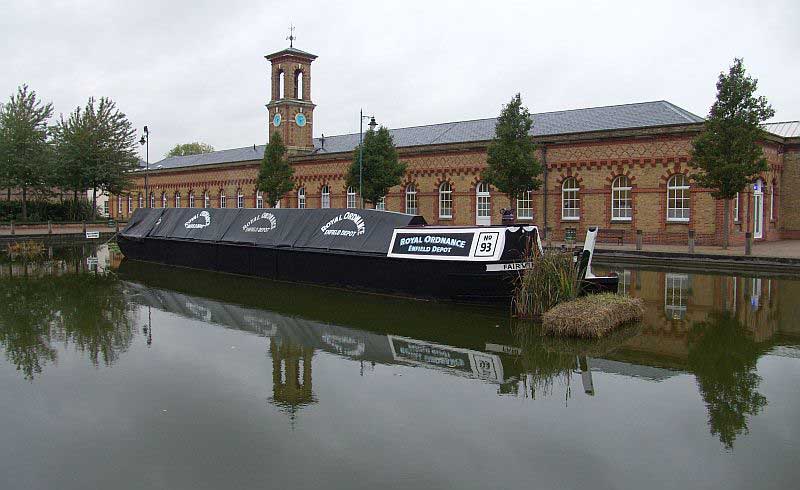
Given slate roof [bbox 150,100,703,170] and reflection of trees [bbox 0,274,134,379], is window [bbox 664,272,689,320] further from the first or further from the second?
slate roof [bbox 150,100,703,170]

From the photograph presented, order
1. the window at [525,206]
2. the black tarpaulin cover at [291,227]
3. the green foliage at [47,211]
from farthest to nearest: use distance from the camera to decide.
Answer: the green foliage at [47,211]
the window at [525,206]
the black tarpaulin cover at [291,227]

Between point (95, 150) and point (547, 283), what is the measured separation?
3752 cm

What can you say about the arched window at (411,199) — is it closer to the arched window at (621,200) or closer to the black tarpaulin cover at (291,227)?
the arched window at (621,200)

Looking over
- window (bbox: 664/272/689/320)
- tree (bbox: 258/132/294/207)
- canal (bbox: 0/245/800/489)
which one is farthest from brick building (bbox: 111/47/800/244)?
canal (bbox: 0/245/800/489)

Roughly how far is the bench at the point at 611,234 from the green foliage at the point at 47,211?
1317 inches

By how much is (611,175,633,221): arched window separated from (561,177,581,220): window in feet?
5.16

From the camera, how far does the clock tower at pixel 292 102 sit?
1726 inches

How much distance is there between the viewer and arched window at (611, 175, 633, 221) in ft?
92.0

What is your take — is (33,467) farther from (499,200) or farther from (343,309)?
(499,200)

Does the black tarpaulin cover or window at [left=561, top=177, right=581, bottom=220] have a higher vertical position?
window at [left=561, top=177, right=581, bottom=220]

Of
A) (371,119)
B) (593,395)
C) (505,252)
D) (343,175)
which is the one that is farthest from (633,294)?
(343,175)

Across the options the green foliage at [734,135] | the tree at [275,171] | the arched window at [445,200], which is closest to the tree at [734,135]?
the green foliage at [734,135]

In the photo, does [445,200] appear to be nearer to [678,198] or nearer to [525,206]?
[525,206]

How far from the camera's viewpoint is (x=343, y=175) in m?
39.4
